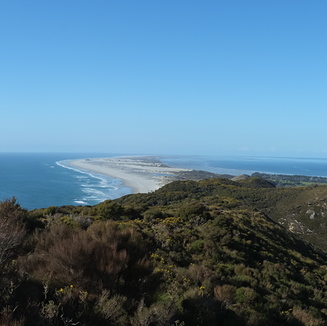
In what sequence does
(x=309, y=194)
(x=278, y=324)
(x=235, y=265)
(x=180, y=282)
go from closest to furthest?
(x=278, y=324) < (x=180, y=282) < (x=235, y=265) < (x=309, y=194)

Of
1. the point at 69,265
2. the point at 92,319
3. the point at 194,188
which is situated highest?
the point at 69,265

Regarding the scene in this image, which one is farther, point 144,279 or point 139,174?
point 139,174

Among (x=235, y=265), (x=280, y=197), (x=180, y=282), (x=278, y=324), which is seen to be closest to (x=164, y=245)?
(x=235, y=265)

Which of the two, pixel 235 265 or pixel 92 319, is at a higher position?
pixel 92 319

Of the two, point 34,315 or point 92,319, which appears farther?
point 92,319

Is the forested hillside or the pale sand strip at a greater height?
the forested hillside

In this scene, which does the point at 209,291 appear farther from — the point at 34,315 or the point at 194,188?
the point at 194,188

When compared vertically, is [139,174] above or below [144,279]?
below

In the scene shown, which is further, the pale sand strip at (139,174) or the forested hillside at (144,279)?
the pale sand strip at (139,174)

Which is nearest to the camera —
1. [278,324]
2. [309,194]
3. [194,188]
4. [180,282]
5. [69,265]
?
[69,265]

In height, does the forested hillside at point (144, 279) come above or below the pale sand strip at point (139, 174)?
above

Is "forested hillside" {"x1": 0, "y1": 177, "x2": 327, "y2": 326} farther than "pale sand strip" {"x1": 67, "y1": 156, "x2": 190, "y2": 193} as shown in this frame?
No
